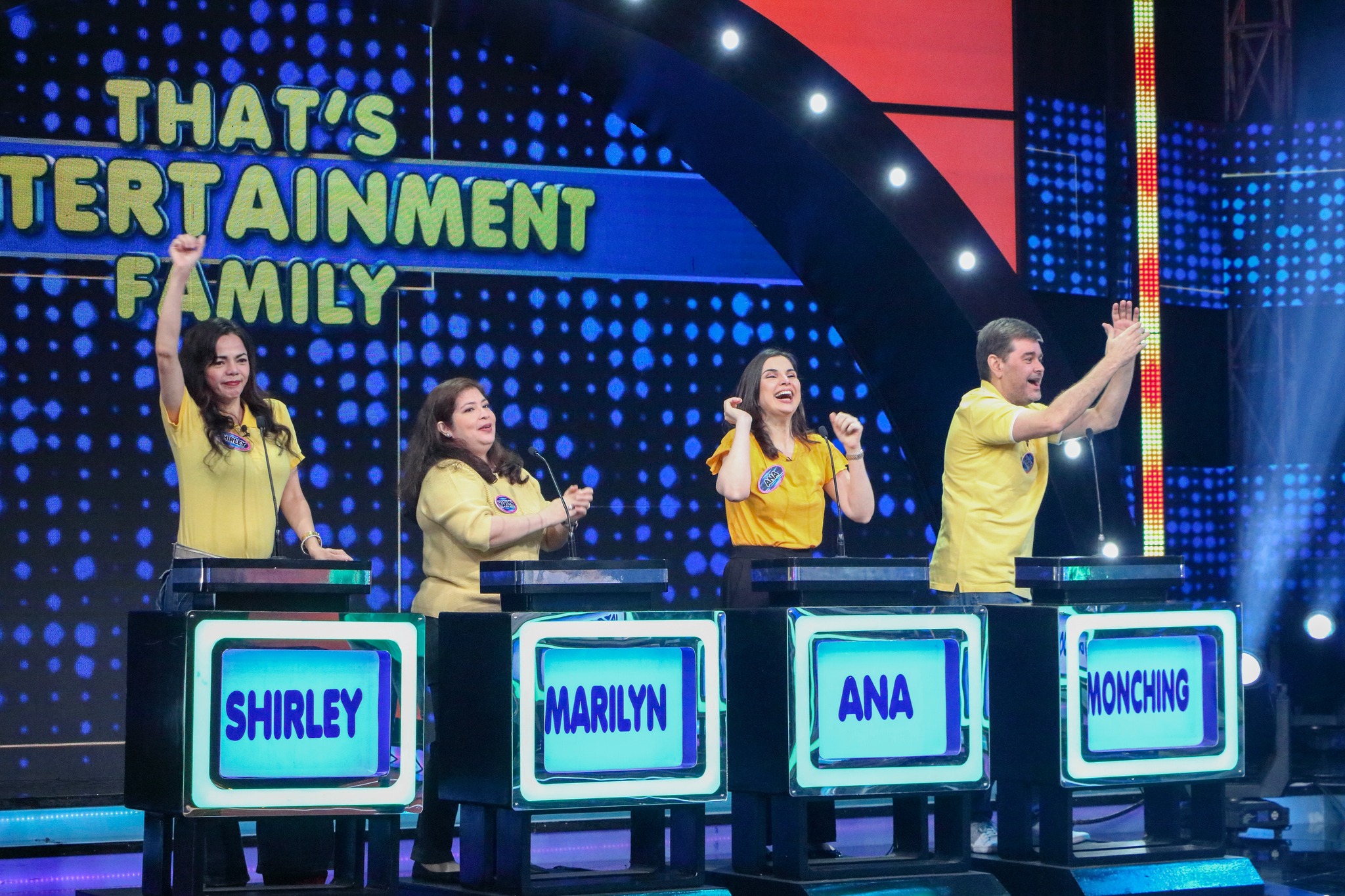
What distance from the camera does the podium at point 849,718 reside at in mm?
3881

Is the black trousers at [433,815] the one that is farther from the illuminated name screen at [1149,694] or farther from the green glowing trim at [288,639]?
the illuminated name screen at [1149,694]

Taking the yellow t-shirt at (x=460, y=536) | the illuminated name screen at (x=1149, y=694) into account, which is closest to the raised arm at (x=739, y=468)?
the yellow t-shirt at (x=460, y=536)

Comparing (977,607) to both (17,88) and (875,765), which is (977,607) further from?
(17,88)

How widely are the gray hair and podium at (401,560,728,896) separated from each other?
4.51 ft

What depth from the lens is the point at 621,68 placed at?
632 centimetres

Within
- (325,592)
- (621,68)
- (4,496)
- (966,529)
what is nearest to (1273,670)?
(966,529)

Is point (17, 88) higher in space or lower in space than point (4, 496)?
higher

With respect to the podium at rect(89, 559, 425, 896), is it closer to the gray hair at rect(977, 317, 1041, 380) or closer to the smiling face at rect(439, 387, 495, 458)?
the smiling face at rect(439, 387, 495, 458)

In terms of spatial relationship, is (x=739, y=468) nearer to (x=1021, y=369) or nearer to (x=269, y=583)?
(x=1021, y=369)

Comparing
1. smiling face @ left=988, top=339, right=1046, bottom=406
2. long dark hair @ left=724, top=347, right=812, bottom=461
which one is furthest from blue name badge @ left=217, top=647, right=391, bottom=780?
smiling face @ left=988, top=339, right=1046, bottom=406

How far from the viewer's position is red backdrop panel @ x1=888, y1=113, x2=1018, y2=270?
6.77 m

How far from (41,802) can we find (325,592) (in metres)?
2.31

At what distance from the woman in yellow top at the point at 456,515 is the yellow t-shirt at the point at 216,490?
1.22 ft

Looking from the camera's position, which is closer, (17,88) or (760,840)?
(760,840)
